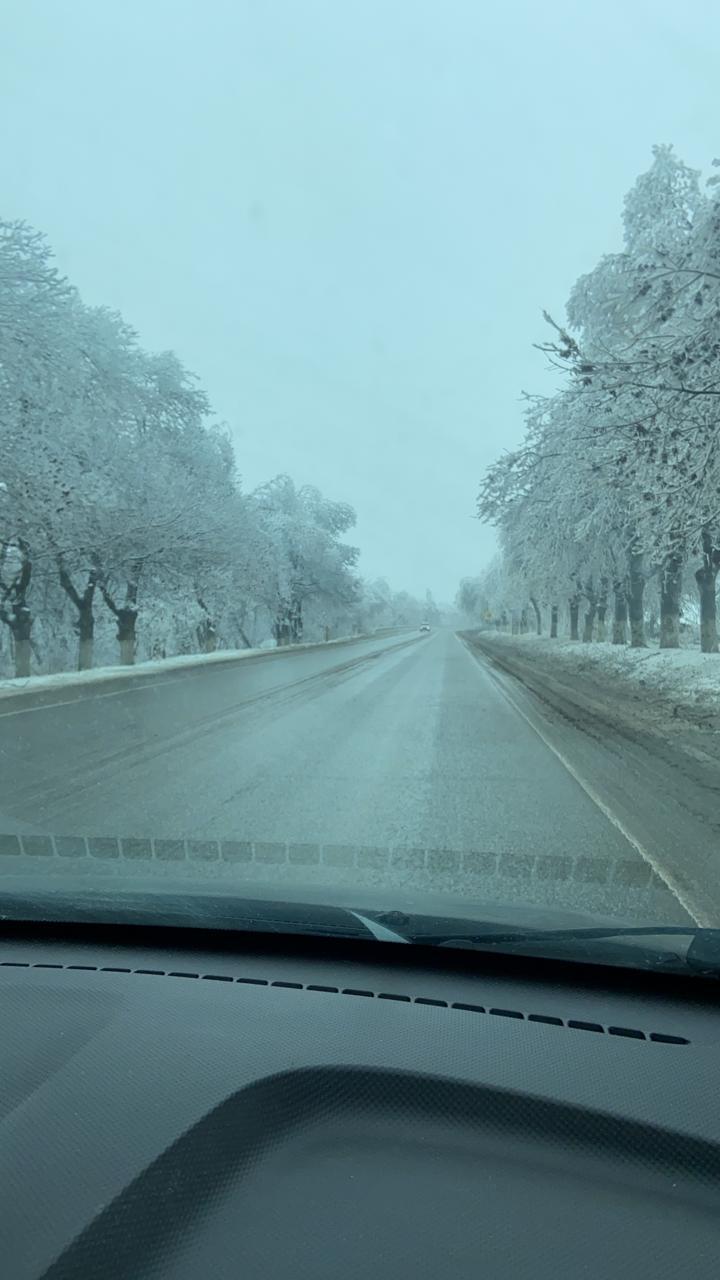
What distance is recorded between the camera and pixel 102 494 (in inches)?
1056

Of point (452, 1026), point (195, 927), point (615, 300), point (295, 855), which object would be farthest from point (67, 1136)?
point (615, 300)

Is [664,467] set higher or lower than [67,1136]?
higher

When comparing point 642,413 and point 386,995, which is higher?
point 642,413

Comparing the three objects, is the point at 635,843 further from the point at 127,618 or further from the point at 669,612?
the point at 127,618

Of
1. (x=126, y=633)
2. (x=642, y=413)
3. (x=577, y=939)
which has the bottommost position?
(x=577, y=939)

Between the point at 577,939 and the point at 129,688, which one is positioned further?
the point at 129,688

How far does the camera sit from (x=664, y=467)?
13.4 metres

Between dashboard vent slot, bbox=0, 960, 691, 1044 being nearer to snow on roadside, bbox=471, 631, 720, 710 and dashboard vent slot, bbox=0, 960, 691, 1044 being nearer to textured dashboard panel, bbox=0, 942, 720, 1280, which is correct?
textured dashboard panel, bbox=0, 942, 720, 1280

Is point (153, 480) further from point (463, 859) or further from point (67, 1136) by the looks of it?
point (67, 1136)

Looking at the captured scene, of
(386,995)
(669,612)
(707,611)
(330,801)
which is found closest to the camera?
(386,995)

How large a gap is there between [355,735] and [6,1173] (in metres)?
10.8

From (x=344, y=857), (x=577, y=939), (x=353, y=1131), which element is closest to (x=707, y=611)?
(x=344, y=857)

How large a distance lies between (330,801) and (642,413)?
7735mm

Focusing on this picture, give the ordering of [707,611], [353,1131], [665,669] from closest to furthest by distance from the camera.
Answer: [353,1131], [665,669], [707,611]
